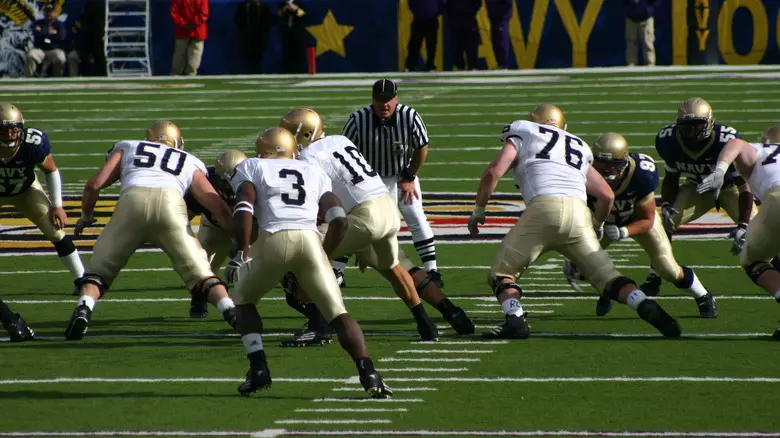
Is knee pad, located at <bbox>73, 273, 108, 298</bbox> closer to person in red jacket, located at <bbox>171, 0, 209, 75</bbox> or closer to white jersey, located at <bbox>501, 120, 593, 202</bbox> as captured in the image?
white jersey, located at <bbox>501, 120, 593, 202</bbox>

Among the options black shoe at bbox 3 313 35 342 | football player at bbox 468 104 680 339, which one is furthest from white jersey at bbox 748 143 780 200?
black shoe at bbox 3 313 35 342

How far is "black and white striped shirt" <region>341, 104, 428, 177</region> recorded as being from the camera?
1013 cm

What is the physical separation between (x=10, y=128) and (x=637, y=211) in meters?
3.85

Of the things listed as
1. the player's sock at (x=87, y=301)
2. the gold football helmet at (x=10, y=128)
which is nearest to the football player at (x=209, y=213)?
the player's sock at (x=87, y=301)

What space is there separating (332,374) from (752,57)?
18.1 meters

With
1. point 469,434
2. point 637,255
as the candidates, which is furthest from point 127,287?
point 469,434

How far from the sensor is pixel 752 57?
2431cm

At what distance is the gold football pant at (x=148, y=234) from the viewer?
26.7 ft

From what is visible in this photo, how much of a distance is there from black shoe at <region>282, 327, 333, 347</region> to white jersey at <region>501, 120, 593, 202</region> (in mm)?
1351

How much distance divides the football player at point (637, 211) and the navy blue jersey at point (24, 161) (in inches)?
136

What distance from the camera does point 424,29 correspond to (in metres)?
23.5

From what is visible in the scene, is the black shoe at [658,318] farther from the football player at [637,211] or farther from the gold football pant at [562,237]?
the football player at [637,211]

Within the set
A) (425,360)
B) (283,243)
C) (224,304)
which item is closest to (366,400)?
(283,243)

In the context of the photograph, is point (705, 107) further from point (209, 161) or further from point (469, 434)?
point (209, 161)
